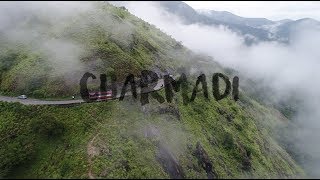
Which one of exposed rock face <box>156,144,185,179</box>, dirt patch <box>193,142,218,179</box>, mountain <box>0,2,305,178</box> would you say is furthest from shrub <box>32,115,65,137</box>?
dirt patch <box>193,142,218,179</box>

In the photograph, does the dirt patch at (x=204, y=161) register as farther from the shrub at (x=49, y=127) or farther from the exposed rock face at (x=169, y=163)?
the shrub at (x=49, y=127)

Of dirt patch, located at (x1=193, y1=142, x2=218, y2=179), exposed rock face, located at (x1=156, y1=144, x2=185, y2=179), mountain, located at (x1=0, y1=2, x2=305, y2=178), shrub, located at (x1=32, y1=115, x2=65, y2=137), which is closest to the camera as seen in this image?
mountain, located at (x1=0, y1=2, x2=305, y2=178)

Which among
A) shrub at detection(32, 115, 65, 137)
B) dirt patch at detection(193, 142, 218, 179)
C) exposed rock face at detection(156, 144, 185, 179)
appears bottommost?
dirt patch at detection(193, 142, 218, 179)

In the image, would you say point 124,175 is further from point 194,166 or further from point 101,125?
point 194,166

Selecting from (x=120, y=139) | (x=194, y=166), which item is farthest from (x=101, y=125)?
(x=194, y=166)

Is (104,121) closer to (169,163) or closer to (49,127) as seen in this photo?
(49,127)

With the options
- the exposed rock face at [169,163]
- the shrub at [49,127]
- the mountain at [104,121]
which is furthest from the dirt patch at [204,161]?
the shrub at [49,127]

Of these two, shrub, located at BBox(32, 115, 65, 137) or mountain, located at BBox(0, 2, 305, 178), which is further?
shrub, located at BBox(32, 115, 65, 137)

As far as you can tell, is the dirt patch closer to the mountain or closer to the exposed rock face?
the mountain
